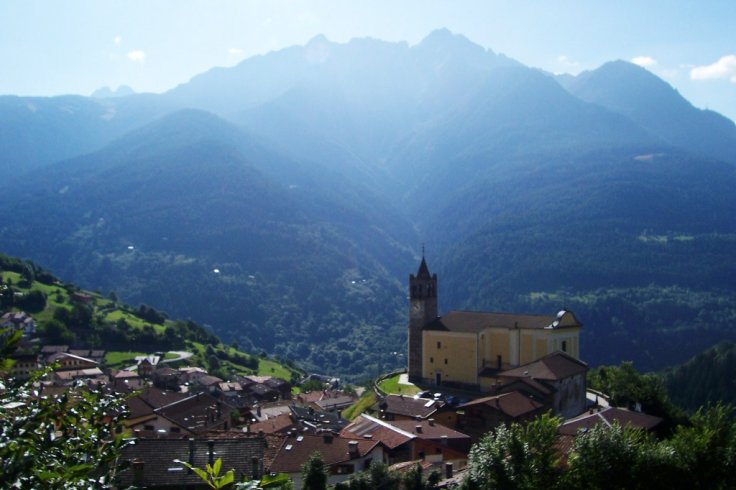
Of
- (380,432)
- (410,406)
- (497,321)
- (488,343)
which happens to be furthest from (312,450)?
(497,321)

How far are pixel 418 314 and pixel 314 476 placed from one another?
3121 centimetres

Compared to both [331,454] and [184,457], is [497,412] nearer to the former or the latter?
[331,454]

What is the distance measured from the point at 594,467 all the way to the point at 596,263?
182 meters

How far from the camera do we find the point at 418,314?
191 ft

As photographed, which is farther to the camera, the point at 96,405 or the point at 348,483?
the point at 348,483

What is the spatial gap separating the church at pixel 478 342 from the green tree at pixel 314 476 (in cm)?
2377

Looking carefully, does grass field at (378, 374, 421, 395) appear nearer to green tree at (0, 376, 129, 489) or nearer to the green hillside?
the green hillside

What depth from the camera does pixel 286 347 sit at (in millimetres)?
174625

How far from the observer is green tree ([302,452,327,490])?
27.8m

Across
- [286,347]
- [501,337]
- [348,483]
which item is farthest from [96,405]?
[286,347]

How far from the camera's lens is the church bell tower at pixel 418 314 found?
57.7 meters

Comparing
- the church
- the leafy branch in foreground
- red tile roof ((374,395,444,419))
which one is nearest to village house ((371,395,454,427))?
red tile roof ((374,395,444,419))

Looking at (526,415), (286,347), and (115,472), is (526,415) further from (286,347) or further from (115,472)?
(286,347)

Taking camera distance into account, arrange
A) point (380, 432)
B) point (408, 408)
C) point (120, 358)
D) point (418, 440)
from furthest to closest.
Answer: point (120, 358)
point (408, 408)
point (380, 432)
point (418, 440)
